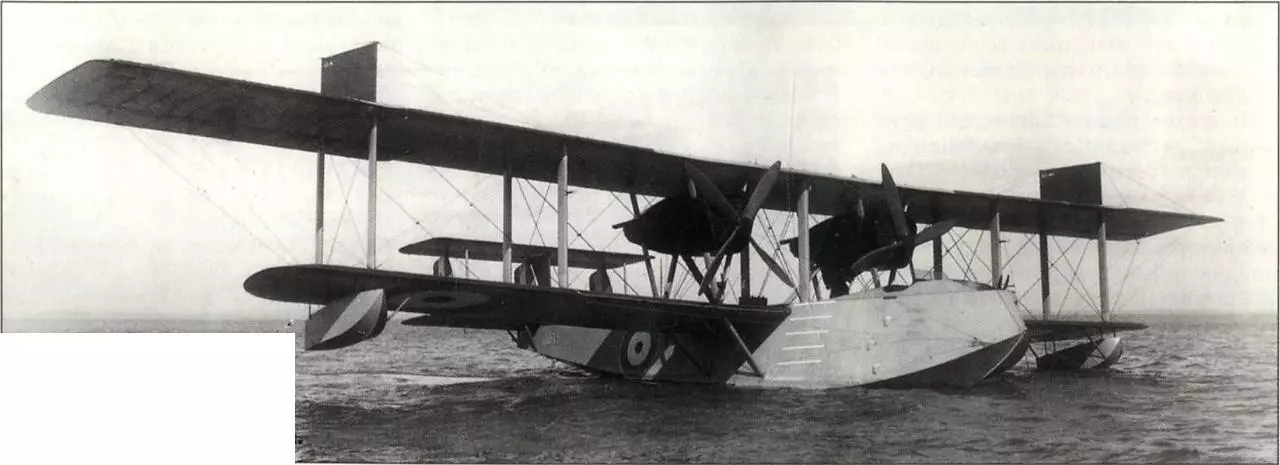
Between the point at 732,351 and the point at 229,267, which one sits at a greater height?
the point at 229,267

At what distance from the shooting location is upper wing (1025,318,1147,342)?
19.1 metres

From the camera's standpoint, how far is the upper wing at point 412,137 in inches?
432

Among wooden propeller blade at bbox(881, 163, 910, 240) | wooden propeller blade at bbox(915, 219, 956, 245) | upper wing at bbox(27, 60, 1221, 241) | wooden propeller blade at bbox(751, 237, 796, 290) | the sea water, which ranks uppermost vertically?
upper wing at bbox(27, 60, 1221, 241)

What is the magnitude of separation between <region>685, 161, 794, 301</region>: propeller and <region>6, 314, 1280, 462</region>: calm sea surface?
223 cm

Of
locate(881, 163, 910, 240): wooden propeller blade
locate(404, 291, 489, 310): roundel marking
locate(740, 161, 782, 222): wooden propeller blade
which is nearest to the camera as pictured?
locate(404, 291, 489, 310): roundel marking

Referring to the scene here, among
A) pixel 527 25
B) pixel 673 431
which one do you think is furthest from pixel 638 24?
pixel 673 431

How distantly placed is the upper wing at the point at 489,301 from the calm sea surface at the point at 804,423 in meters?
1.29

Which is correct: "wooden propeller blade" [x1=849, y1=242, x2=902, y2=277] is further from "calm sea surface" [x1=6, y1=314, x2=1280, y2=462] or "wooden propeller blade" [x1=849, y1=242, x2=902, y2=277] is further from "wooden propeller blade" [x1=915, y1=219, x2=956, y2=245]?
"calm sea surface" [x1=6, y1=314, x2=1280, y2=462]

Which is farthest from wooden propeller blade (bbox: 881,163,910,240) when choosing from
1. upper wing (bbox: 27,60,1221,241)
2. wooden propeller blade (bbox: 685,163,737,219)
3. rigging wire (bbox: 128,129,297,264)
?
rigging wire (bbox: 128,129,297,264)

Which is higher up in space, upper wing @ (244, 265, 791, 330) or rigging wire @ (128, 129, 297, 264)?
rigging wire @ (128, 129, 297, 264)

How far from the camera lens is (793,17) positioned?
11.8 metres

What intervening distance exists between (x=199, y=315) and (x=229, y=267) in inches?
51.4

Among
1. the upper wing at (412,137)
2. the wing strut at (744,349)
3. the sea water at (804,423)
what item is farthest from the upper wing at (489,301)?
the upper wing at (412,137)

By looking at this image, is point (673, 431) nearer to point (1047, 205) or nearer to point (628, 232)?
point (628, 232)
